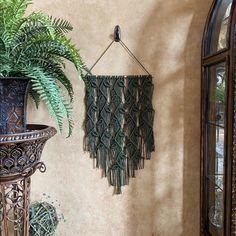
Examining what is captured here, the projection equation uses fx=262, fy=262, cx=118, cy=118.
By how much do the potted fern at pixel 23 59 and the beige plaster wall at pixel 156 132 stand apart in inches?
16.6

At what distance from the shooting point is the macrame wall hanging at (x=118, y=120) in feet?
5.33

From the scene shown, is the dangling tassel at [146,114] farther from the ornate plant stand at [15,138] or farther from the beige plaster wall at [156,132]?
the ornate plant stand at [15,138]

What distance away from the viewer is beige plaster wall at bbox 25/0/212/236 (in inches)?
63.6

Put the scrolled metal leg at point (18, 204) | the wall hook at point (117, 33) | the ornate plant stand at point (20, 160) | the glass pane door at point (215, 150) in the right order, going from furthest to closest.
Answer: the wall hook at point (117, 33)
the glass pane door at point (215, 150)
the scrolled metal leg at point (18, 204)
the ornate plant stand at point (20, 160)

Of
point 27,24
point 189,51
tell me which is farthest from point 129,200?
point 27,24

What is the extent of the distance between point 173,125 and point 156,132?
0.39 ft

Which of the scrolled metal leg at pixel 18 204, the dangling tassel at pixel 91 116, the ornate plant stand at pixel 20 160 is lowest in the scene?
the scrolled metal leg at pixel 18 204

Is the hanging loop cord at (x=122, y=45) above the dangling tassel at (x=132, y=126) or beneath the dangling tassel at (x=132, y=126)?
above

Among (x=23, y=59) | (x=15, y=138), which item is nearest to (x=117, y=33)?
(x=23, y=59)

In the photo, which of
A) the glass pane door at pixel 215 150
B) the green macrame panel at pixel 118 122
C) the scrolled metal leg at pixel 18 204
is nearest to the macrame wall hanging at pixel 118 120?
the green macrame panel at pixel 118 122

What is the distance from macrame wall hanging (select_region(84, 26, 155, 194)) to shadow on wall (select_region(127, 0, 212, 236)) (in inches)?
3.0

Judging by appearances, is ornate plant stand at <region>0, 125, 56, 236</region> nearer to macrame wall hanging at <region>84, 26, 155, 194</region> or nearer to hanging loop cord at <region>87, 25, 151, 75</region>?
macrame wall hanging at <region>84, 26, 155, 194</region>

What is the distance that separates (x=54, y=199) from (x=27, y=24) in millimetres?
1071

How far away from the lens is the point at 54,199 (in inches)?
66.7
